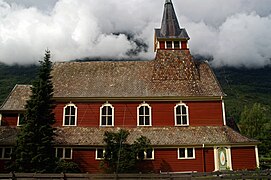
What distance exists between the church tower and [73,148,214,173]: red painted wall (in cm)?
1405

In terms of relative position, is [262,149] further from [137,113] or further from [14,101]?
[14,101]

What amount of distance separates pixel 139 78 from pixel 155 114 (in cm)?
516

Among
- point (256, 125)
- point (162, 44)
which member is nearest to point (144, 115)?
point (162, 44)

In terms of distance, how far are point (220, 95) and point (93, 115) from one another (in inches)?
546

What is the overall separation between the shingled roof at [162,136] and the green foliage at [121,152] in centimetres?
184

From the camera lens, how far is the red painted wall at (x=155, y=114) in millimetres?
29672

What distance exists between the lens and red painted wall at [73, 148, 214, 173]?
27594 millimetres

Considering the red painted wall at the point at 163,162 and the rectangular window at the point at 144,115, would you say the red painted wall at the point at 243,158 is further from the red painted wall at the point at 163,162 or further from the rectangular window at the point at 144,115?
the rectangular window at the point at 144,115

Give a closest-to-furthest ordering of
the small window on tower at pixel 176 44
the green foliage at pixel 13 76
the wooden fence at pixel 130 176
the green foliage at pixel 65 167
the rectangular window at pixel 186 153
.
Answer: the wooden fence at pixel 130 176 < the green foliage at pixel 65 167 < the rectangular window at pixel 186 153 < the small window on tower at pixel 176 44 < the green foliage at pixel 13 76

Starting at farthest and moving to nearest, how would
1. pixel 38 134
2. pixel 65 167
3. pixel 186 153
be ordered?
pixel 186 153, pixel 65 167, pixel 38 134

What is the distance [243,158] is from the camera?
1074 inches

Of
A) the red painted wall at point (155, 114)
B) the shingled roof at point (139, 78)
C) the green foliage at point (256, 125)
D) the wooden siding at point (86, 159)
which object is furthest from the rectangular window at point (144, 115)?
the green foliage at point (256, 125)

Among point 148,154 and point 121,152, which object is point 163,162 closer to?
point 148,154

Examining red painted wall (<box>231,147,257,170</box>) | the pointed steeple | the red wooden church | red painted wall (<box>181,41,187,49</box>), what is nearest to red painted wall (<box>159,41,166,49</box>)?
the red wooden church
